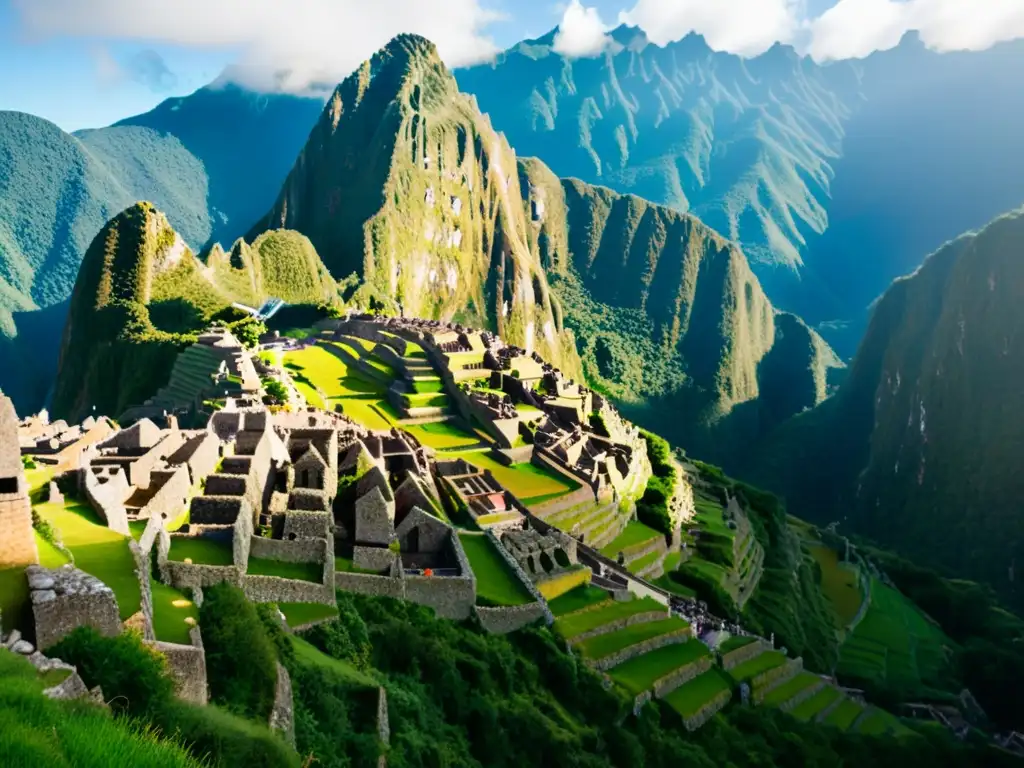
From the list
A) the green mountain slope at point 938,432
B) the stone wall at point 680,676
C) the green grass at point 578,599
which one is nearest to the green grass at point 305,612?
the green grass at point 578,599

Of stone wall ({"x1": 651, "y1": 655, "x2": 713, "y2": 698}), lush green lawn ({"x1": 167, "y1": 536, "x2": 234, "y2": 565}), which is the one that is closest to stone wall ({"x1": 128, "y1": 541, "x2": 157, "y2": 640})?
lush green lawn ({"x1": 167, "y1": 536, "x2": 234, "y2": 565})

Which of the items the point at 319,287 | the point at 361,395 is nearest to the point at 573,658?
the point at 361,395

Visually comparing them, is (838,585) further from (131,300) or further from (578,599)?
(131,300)

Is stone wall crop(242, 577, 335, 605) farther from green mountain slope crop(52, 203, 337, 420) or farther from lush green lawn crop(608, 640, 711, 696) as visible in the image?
green mountain slope crop(52, 203, 337, 420)

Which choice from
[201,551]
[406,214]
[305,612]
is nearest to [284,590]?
[305,612]

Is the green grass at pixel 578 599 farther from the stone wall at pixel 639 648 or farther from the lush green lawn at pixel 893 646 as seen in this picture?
the lush green lawn at pixel 893 646

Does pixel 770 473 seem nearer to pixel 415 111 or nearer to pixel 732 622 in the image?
pixel 732 622

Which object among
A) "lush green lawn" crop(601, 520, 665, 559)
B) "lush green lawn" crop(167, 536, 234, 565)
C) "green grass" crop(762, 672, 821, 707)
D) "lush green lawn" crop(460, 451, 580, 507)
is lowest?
"green grass" crop(762, 672, 821, 707)
